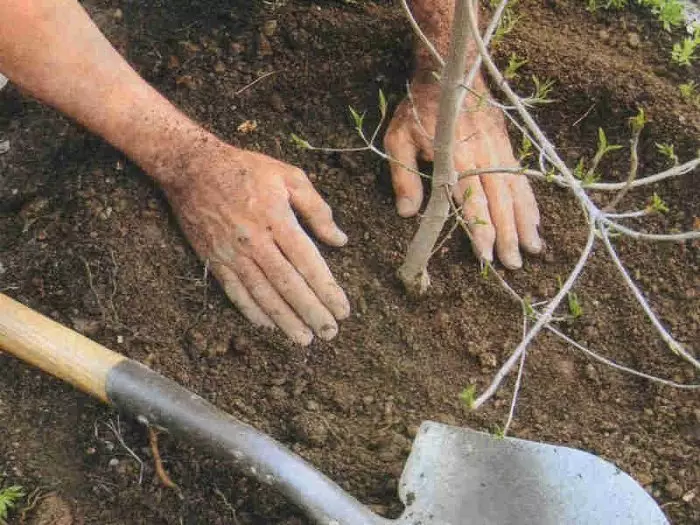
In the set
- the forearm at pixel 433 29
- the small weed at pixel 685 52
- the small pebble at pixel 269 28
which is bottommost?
the small pebble at pixel 269 28

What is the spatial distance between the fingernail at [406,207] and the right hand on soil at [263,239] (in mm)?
200

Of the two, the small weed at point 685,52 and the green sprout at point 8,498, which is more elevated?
the small weed at point 685,52

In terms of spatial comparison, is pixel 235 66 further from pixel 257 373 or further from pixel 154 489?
pixel 154 489

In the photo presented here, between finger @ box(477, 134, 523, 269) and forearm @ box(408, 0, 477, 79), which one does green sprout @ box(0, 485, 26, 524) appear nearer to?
finger @ box(477, 134, 523, 269)

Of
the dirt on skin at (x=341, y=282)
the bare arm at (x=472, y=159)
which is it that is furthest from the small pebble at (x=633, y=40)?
the bare arm at (x=472, y=159)

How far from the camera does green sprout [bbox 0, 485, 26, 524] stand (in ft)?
5.89

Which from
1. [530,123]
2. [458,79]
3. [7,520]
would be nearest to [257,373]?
[7,520]

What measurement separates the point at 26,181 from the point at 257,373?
820 mm

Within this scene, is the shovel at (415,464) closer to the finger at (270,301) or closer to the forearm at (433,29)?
the finger at (270,301)

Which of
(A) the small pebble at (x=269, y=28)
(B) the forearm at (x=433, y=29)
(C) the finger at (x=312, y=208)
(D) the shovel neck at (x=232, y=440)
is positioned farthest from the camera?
(A) the small pebble at (x=269, y=28)

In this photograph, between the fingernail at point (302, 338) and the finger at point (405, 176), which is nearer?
the fingernail at point (302, 338)

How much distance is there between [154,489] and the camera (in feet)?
6.08

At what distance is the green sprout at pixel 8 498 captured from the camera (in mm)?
1796

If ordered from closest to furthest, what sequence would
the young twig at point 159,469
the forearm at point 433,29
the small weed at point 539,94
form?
the small weed at point 539,94
the young twig at point 159,469
the forearm at point 433,29
